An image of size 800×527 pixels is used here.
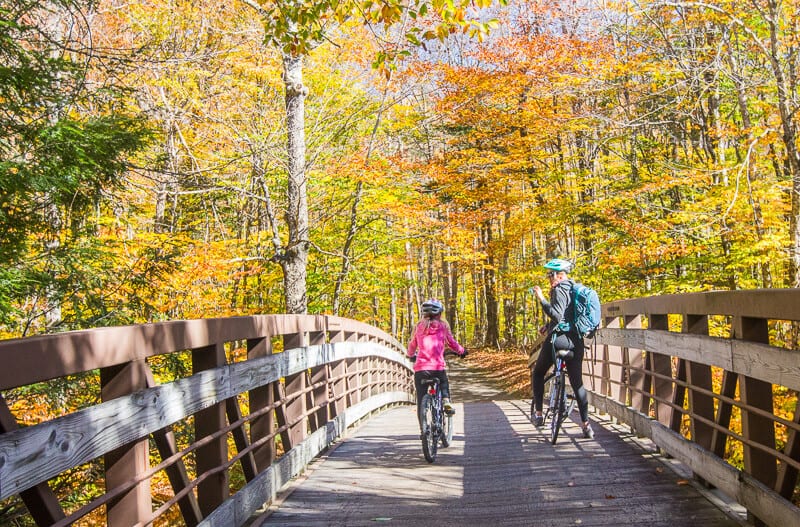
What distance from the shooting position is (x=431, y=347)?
7809 millimetres

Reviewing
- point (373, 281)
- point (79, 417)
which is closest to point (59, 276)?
point (79, 417)

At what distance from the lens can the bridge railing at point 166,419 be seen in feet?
7.86

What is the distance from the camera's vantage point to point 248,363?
4.85m

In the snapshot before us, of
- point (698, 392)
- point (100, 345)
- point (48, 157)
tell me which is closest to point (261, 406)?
point (100, 345)

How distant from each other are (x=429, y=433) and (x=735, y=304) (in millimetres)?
3494

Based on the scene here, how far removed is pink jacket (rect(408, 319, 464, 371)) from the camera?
7777 mm

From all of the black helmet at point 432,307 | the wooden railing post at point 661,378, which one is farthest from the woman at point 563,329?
the wooden railing post at point 661,378

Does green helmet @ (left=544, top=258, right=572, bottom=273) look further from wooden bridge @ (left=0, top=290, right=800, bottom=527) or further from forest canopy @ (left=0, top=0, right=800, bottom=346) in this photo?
forest canopy @ (left=0, top=0, right=800, bottom=346)

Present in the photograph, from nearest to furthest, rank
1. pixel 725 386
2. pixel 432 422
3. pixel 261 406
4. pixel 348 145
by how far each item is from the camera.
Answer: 1. pixel 725 386
2. pixel 261 406
3. pixel 432 422
4. pixel 348 145

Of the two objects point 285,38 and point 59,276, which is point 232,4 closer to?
point 59,276

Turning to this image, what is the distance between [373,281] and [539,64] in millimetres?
8034

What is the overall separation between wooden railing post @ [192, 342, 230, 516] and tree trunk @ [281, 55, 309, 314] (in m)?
8.27

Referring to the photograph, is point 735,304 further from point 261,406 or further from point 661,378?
point 261,406

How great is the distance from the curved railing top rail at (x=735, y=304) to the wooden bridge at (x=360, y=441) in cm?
2
